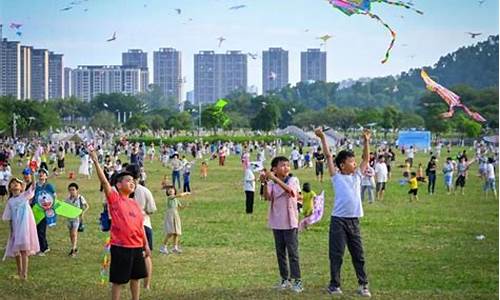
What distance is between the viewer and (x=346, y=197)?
775 centimetres

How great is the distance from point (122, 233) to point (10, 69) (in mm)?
34798

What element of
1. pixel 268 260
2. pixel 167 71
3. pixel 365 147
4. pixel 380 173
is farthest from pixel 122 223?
pixel 167 71

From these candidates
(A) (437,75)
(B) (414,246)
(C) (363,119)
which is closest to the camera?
(B) (414,246)

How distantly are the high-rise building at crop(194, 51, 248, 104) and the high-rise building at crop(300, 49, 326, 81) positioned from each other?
14413mm

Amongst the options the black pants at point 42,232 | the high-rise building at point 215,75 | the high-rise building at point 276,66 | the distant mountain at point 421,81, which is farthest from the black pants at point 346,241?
the high-rise building at point 276,66

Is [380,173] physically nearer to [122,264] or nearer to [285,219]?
[285,219]

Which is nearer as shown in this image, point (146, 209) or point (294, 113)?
point (146, 209)

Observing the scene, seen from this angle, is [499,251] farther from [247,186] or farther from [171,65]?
[171,65]

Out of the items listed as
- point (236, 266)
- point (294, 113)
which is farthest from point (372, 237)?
point (294, 113)

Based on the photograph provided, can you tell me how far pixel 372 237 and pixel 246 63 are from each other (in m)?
104

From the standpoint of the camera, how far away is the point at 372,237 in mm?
12516

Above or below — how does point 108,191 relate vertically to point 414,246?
above

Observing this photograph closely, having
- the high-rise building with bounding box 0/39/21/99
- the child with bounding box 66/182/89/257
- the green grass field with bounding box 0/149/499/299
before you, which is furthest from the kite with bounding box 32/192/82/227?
the high-rise building with bounding box 0/39/21/99

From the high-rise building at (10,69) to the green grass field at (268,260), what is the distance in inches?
683
